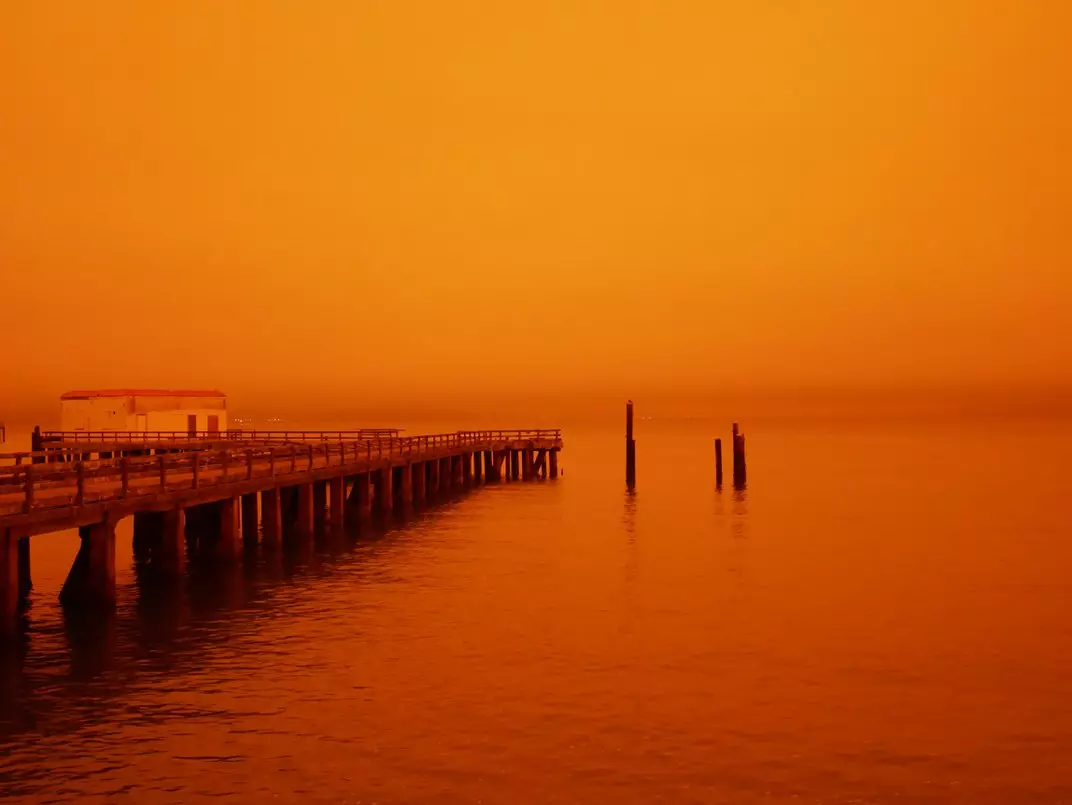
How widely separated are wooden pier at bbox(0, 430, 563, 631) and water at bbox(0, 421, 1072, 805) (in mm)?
1255

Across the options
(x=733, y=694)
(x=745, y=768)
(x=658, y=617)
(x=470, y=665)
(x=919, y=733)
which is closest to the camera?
(x=745, y=768)

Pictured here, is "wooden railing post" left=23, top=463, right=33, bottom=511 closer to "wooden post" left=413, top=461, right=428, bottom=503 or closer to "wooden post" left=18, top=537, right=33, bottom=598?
"wooden post" left=18, top=537, right=33, bottom=598

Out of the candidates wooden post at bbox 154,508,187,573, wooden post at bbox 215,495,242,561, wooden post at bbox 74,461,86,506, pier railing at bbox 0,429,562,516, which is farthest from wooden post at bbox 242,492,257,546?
wooden post at bbox 74,461,86,506

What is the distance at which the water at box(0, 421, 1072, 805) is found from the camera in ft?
48.5

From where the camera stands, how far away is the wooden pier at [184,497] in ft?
72.0

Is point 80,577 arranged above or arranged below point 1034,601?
above

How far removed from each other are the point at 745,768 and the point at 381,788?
16.8 feet

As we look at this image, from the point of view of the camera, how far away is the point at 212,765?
1494 cm

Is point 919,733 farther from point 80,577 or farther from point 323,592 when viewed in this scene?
point 80,577

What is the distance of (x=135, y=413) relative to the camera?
230ft

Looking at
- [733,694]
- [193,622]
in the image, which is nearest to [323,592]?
[193,622]

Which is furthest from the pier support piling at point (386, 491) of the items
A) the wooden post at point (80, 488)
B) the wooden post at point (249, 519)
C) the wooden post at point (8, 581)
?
the wooden post at point (8, 581)

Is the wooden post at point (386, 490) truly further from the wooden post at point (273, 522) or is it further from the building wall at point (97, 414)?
the building wall at point (97, 414)

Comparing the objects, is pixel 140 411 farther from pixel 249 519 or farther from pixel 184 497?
pixel 184 497
